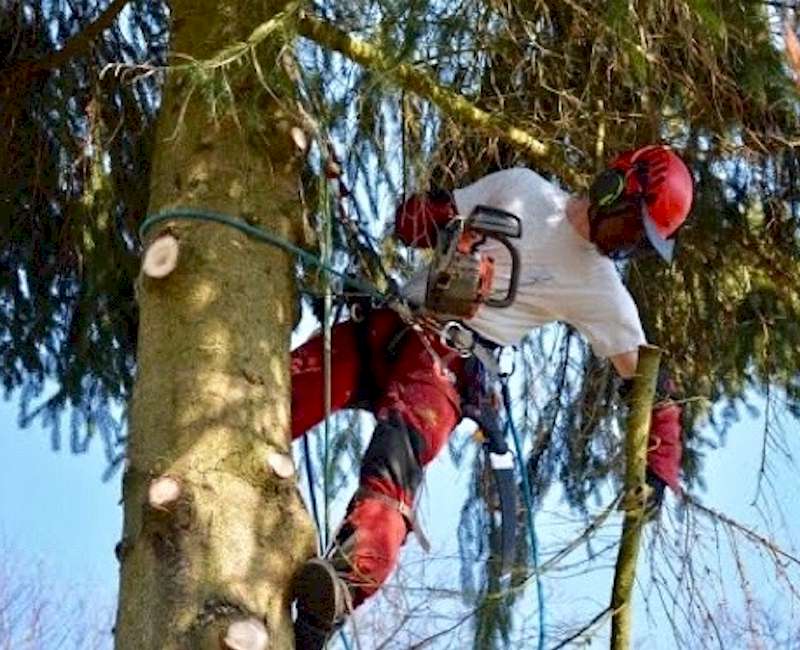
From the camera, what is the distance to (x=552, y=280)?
3.48 m

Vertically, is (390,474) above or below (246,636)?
above

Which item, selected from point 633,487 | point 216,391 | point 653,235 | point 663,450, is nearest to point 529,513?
point 663,450

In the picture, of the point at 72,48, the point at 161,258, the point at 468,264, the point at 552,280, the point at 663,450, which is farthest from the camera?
the point at 72,48

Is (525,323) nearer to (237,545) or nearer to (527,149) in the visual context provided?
(527,149)

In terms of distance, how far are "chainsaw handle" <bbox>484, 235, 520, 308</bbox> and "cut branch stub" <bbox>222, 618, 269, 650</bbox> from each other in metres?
1.06

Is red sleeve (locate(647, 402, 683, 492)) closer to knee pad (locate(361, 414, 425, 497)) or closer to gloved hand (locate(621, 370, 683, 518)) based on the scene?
gloved hand (locate(621, 370, 683, 518))

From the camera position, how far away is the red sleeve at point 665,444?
332 centimetres

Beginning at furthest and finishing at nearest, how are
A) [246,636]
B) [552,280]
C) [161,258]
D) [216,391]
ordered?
[552,280] → [161,258] → [216,391] → [246,636]

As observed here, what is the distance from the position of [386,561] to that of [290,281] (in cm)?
57

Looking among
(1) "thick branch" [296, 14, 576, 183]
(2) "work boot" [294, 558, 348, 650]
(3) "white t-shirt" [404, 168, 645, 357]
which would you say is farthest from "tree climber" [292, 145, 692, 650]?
(2) "work boot" [294, 558, 348, 650]

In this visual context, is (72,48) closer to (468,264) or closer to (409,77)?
(409,77)

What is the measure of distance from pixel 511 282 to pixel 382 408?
1.37 feet

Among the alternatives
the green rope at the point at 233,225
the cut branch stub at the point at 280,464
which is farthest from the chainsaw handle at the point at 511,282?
the cut branch stub at the point at 280,464

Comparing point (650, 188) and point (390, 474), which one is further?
point (650, 188)
